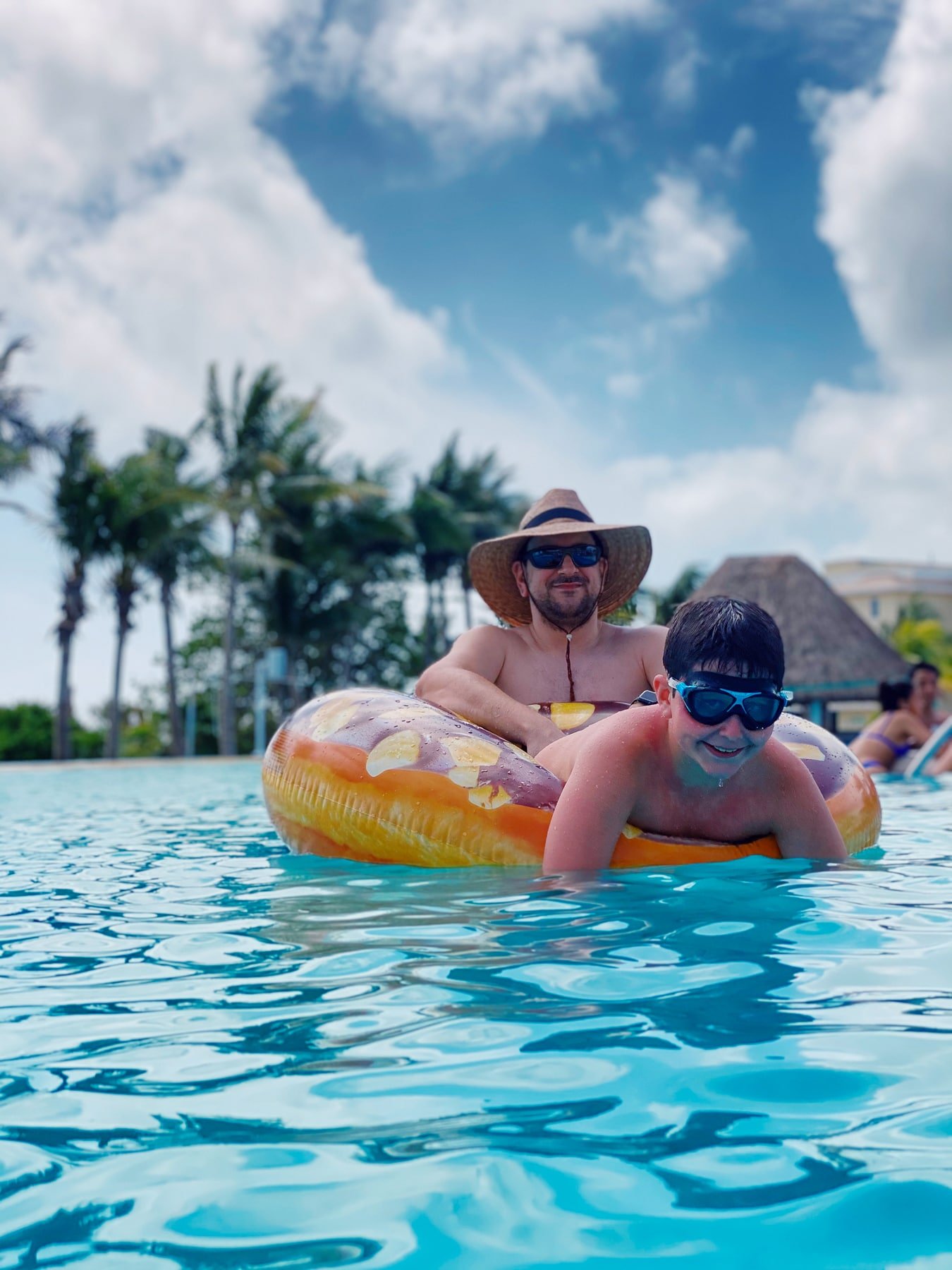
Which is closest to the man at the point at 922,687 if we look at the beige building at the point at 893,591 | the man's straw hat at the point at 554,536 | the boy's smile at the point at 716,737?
the man's straw hat at the point at 554,536

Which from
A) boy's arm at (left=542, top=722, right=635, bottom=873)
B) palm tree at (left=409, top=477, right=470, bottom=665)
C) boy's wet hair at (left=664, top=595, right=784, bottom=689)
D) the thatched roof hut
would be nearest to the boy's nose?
boy's wet hair at (left=664, top=595, right=784, bottom=689)

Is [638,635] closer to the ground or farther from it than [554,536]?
closer to the ground

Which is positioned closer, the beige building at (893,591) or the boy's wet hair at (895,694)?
the boy's wet hair at (895,694)

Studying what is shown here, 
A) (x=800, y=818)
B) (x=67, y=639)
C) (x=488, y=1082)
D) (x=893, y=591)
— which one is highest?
(x=893, y=591)

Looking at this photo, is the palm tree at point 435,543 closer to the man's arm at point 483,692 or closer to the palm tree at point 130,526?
the palm tree at point 130,526

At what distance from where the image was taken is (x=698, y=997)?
214 centimetres

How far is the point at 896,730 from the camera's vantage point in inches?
380

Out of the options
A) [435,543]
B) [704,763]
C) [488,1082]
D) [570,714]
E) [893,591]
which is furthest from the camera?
[893,591]

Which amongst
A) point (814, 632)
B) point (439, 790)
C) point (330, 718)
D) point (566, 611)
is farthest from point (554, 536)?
point (814, 632)

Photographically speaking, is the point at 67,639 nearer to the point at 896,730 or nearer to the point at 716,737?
the point at 896,730

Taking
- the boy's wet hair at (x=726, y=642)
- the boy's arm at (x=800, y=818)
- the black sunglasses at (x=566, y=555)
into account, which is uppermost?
the black sunglasses at (x=566, y=555)

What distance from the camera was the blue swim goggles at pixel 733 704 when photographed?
2973 millimetres

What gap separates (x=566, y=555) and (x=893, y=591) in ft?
207

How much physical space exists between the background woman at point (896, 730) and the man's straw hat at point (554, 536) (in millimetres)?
4895
